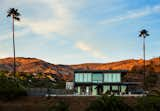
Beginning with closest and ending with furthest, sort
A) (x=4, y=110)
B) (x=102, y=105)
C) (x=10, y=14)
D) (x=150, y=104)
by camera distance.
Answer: (x=102, y=105), (x=150, y=104), (x=4, y=110), (x=10, y=14)

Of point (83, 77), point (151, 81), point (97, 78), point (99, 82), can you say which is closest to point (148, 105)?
point (99, 82)

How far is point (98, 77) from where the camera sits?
115 metres

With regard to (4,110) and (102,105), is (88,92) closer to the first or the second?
(4,110)

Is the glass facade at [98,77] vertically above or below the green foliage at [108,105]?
above

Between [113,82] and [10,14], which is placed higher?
[10,14]

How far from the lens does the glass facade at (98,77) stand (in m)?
114

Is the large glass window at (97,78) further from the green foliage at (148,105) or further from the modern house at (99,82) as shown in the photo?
the green foliage at (148,105)

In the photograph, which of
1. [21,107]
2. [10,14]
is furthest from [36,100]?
[10,14]

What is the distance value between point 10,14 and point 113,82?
3755 centimetres

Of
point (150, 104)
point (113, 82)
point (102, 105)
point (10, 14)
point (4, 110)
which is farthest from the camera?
point (10, 14)

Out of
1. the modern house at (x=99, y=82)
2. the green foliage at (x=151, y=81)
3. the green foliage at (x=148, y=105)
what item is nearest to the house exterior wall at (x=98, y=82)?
the modern house at (x=99, y=82)

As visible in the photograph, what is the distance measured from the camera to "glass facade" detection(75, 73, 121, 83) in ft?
375

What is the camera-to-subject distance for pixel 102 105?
66062 millimetres

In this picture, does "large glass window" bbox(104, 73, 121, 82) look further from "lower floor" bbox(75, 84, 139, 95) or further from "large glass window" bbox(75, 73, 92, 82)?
"large glass window" bbox(75, 73, 92, 82)
